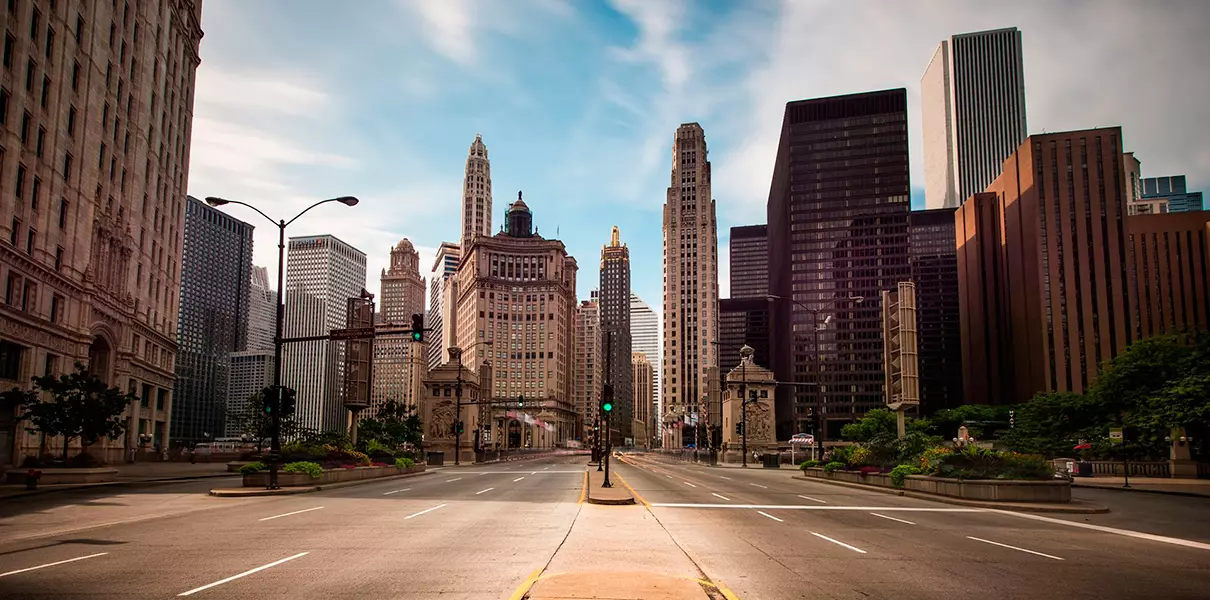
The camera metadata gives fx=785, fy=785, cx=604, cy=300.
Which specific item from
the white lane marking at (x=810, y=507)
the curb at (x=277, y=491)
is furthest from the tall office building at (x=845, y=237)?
the white lane marking at (x=810, y=507)

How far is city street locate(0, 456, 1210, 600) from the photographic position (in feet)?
35.8

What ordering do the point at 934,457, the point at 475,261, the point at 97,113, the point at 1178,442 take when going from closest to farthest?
the point at 934,457, the point at 1178,442, the point at 97,113, the point at 475,261

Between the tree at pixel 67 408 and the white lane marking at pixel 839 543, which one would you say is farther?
the tree at pixel 67 408

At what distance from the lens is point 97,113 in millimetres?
55156

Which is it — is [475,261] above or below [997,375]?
above

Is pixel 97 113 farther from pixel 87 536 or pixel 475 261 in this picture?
pixel 475 261

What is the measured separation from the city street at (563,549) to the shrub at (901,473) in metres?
6.17

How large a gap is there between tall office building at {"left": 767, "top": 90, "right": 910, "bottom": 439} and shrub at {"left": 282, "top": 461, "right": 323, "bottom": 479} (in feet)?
478

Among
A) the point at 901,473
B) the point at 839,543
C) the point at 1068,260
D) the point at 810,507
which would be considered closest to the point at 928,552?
the point at 839,543

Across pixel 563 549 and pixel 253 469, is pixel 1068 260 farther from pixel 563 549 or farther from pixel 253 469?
pixel 563 549

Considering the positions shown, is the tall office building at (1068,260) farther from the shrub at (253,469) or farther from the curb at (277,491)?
the shrub at (253,469)

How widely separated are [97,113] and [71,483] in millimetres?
30154

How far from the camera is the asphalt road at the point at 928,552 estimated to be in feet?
37.1

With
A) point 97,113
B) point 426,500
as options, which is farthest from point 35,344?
point 426,500
